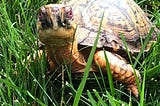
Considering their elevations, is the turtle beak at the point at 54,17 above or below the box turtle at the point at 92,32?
above

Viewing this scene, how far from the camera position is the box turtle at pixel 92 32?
1.61m

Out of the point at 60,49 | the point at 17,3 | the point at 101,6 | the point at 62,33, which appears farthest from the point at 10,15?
the point at 62,33

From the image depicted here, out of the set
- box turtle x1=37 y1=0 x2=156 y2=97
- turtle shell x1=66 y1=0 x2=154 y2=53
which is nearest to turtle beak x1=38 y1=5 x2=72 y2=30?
box turtle x1=37 y1=0 x2=156 y2=97

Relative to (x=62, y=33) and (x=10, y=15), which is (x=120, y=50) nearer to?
(x=62, y=33)

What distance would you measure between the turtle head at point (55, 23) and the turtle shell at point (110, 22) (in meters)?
0.31

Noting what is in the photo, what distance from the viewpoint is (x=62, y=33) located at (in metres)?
1.62

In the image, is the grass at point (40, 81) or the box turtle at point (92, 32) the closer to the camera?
the box turtle at point (92, 32)

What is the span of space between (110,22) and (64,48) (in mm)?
385

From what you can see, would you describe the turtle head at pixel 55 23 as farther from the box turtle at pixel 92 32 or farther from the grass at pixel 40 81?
the grass at pixel 40 81

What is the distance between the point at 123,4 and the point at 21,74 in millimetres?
680

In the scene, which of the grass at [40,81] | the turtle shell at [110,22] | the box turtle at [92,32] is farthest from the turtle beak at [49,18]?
the turtle shell at [110,22]

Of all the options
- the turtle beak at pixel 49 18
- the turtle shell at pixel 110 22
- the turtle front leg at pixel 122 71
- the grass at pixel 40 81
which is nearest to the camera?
the turtle beak at pixel 49 18

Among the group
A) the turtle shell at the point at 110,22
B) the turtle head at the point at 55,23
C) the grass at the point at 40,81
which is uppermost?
the turtle head at the point at 55,23

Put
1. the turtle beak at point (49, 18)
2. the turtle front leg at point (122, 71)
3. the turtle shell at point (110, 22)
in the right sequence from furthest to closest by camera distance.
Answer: the turtle shell at point (110, 22)
the turtle front leg at point (122, 71)
the turtle beak at point (49, 18)
